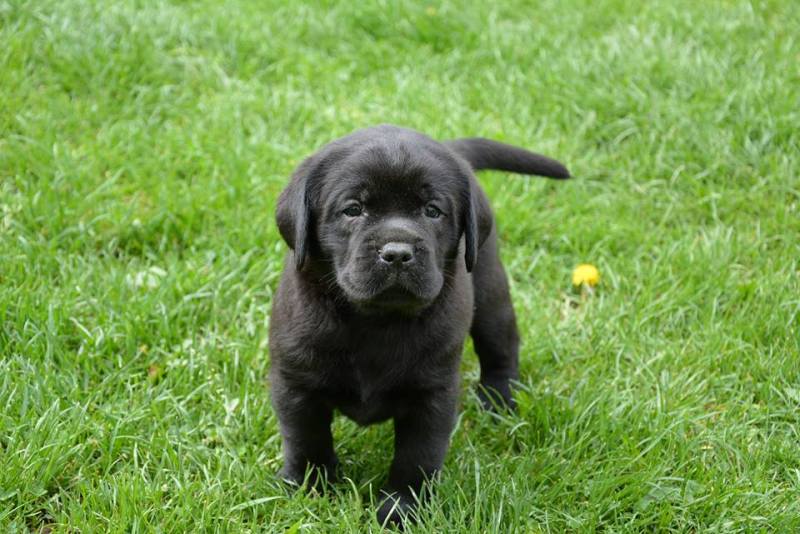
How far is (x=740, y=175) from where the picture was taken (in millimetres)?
5273

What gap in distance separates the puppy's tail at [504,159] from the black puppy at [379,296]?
59cm

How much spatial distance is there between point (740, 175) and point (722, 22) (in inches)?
57.7

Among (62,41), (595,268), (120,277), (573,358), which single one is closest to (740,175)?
(595,268)

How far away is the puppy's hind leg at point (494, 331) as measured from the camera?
3803 millimetres

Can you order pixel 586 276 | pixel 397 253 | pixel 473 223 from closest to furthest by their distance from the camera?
pixel 397 253 → pixel 473 223 → pixel 586 276

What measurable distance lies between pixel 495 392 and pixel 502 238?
1.14 meters

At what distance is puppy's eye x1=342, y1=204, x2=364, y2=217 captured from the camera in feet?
10.1

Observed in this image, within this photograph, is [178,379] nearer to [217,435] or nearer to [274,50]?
[217,435]

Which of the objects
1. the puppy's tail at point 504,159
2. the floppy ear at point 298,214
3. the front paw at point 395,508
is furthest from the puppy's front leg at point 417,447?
the puppy's tail at point 504,159

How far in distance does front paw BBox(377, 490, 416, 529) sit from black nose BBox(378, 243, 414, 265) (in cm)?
85

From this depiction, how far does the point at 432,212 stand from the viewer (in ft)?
10.3

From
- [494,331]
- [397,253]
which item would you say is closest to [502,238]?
[494,331]

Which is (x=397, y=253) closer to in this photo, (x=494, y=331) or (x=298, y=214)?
(x=298, y=214)

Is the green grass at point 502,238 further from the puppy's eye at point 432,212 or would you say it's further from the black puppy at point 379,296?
the puppy's eye at point 432,212
